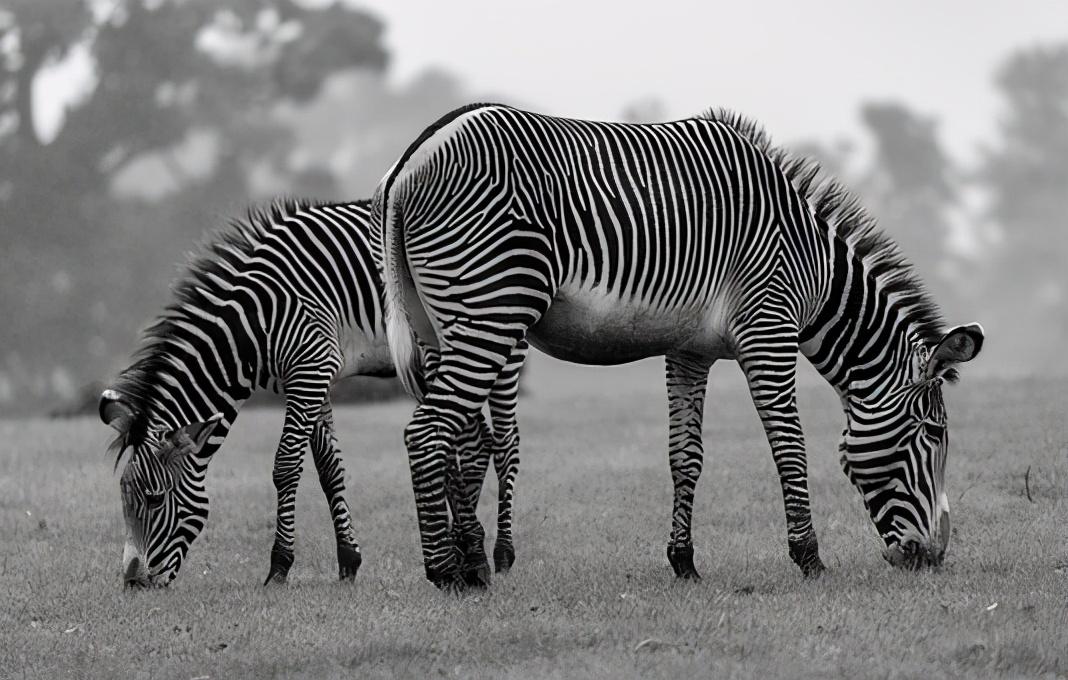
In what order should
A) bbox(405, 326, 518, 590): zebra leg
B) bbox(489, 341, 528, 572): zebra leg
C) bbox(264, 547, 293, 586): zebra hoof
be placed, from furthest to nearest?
bbox(489, 341, 528, 572): zebra leg → bbox(264, 547, 293, 586): zebra hoof → bbox(405, 326, 518, 590): zebra leg

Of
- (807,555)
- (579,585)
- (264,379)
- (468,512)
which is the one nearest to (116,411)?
(264,379)

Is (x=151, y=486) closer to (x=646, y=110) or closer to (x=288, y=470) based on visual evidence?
(x=288, y=470)

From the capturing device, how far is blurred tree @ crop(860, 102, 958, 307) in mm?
81500

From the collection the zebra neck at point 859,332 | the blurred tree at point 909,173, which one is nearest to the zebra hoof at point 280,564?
the zebra neck at point 859,332

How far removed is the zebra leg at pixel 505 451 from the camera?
11.1 m

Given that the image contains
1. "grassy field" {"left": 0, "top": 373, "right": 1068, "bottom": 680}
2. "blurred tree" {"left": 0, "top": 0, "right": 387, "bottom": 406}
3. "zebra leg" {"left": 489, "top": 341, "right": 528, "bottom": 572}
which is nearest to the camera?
"grassy field" {"left": 0, "top": 373, "right": 1068, "bottom": 680}

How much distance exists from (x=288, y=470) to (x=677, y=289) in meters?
3.60

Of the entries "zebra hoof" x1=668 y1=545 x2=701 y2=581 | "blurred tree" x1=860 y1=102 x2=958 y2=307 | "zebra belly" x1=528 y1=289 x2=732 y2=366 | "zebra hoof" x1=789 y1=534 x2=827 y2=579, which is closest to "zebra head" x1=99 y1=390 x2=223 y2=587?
"zebra belly" x1=528 y1=289 x2=732 y2=366

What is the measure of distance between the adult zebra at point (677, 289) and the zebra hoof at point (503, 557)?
1.60 m

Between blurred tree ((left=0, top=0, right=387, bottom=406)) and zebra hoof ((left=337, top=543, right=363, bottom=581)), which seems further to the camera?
blurred tree ((left=0, top=0, right=387, bottom=406))

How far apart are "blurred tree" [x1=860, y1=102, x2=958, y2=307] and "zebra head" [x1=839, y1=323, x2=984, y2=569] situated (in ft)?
238

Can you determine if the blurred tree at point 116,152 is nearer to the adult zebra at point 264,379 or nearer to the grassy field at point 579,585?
the grassy field at point 579,585

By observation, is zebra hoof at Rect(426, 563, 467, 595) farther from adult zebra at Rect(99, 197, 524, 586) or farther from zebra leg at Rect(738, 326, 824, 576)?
zebra leg at Rect(738, 326, 824, 576)

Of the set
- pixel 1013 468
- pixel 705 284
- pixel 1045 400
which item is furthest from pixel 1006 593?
pixel 1045 400
